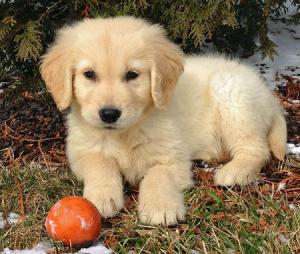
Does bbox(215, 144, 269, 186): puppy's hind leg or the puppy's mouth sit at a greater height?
the puppy's mouth

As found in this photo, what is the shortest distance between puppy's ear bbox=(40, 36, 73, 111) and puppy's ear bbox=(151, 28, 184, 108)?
1.72 feet

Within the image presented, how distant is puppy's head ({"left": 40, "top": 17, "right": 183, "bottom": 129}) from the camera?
129 inches

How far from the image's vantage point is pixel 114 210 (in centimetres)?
325

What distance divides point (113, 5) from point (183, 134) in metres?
1.57

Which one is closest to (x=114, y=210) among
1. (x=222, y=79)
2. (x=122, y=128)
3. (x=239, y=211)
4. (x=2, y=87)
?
(x=122, y=128)

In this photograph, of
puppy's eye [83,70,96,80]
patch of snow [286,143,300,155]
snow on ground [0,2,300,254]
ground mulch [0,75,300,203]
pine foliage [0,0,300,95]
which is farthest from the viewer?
snow on ground [0,2,300,254]

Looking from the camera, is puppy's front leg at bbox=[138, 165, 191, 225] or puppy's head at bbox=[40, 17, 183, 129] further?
puppy's head at bbox=[40, 17, 183, 129]

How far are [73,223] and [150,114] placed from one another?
110 centimetres

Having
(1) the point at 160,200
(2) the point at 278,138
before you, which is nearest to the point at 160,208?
(1) the point at 160,200

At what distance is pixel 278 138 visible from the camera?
4.17m

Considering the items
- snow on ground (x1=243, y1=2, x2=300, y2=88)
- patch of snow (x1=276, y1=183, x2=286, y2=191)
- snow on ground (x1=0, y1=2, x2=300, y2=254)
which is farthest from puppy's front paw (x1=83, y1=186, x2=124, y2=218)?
snow on ground (x1=243, y1=2, x2=300, y2=88)

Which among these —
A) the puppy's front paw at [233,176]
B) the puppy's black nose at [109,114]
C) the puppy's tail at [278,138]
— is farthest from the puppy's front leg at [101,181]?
the puppy's tail at [278,138]

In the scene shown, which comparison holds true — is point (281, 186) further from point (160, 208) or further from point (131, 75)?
point (131, 75)

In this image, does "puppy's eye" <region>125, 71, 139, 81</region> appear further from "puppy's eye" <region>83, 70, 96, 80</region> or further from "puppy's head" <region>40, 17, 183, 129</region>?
"puppy's eye" <region>83, 70, 96, 80</region>
